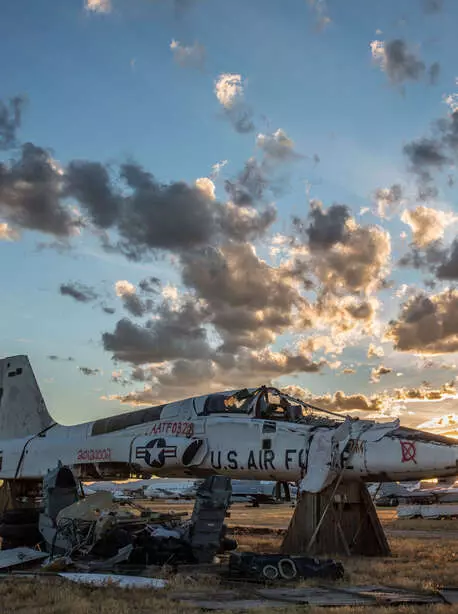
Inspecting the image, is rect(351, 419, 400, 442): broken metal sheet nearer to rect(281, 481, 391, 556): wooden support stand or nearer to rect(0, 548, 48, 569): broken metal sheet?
rect(281, 481, 391, 556): wooden support stand

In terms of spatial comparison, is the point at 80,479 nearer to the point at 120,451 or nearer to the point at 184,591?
the point at 120,451

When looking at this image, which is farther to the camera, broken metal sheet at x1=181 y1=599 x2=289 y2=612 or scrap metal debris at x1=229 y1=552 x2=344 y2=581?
scrap metal debris at x1=229 y1=552 x2=344 y2=581

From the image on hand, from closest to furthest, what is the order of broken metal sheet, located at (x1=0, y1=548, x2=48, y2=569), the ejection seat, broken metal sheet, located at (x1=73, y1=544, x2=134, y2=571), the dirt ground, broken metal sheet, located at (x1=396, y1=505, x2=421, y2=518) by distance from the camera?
the dirt ground, broken metal sheet, located at (x1=73, y1=544, x2=134, y2=571), broken metal sheet, located at (x1=0, y1=548, x2=48, y2=569), the ejection seat, broken metal sheet, located at (x1=396, y1=505, x2=421, y2=518)

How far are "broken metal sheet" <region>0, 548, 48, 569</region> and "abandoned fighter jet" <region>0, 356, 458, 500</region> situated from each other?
11.4ft

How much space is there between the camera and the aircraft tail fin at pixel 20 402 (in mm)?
20094

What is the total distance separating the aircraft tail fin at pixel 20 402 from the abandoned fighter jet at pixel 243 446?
2.70 m

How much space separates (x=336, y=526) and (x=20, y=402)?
477 inches

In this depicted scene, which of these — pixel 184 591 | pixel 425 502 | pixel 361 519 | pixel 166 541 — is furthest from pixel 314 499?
pixel 425 502

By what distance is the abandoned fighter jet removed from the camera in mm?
12281

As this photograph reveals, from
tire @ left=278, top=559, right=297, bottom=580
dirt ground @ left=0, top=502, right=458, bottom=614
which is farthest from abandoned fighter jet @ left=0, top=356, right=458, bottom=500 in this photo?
tire @ left=278, top=559, right=297, bottom=580

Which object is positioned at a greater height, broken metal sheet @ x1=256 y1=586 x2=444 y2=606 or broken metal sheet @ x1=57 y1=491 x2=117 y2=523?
broken metal sheet @ x1=57 y1=491 x2=117 y2=523

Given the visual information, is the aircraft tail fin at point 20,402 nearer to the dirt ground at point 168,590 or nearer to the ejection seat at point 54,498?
the ejection seat at point 54,498

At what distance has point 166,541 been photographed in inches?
426

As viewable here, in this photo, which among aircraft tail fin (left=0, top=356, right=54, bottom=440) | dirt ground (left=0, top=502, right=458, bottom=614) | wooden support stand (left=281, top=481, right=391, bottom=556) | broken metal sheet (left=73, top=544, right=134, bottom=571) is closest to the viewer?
dirt ground (left=0, top=502, right=458, bottom=614)
